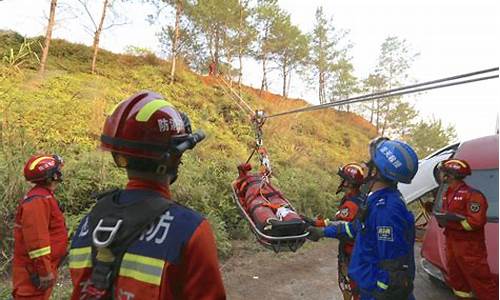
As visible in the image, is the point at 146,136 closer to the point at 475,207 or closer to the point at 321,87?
the point at 475,207

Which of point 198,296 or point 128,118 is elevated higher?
point 128,118

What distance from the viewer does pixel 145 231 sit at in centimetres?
137

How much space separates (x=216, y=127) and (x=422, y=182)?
439 inches

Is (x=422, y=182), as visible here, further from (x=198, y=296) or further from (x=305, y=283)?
(x=198, y=296)

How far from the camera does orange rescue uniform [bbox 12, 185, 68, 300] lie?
3566mm

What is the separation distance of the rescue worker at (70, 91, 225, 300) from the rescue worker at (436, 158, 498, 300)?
448 cm

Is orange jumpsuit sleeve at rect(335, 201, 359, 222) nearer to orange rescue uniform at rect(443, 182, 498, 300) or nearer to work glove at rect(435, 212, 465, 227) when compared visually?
work glove at rect(435, 212, 465, 227)

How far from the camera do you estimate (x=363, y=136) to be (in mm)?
30453

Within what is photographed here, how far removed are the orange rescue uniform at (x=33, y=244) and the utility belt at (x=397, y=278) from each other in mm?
3097

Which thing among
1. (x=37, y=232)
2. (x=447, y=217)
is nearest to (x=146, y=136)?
(x=37, y=232)

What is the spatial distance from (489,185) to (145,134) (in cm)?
556

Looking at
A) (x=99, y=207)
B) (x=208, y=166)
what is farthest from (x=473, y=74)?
(x=208, y=166)

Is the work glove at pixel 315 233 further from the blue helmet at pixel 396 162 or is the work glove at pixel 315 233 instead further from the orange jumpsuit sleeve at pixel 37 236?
the orange jumpsuit sleeve at pixel 37 236

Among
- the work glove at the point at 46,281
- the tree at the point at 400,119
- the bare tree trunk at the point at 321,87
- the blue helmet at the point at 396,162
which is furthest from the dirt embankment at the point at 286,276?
the bare tree trunk at the point at 321,87
